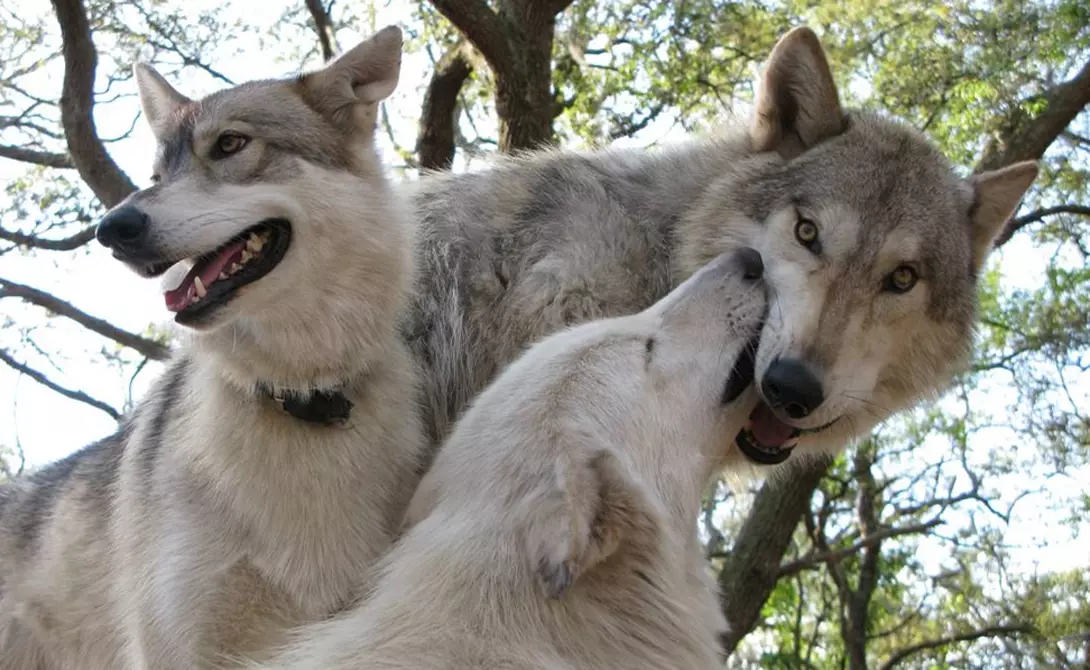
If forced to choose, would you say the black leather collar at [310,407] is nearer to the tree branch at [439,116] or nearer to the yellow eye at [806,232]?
the yellow eye at [806,232]

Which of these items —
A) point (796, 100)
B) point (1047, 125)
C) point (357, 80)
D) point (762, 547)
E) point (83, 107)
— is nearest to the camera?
point (357, 80)

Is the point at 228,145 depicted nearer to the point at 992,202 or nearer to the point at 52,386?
the point at 992,202

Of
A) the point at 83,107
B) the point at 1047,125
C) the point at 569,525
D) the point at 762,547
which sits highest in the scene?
the point at 1047,125

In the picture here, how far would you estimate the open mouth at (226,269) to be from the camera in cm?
369

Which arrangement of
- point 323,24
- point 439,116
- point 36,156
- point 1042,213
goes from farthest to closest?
point 323,24, point 36,156, point 1042,213, point 439,116

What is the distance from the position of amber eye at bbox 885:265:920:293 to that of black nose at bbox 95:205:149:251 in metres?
2.71

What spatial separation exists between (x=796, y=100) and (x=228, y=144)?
2333mm

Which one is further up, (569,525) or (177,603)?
(569,525)

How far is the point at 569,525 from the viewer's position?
287cm

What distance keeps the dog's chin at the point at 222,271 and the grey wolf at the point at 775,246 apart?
0.80m

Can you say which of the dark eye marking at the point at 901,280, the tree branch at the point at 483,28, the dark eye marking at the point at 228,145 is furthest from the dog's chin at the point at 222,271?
the tree branch at the point at 483,28

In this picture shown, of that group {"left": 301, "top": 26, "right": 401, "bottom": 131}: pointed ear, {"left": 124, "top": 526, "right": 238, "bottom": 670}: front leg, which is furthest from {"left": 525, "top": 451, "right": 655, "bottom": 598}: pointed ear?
{"left": 301, "top": 26, "right": 401, "bottom": 131}: pointed ear

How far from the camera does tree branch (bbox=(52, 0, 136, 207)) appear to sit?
827 cm

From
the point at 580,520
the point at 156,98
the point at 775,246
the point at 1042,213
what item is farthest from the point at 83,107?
the point at 1042,213
